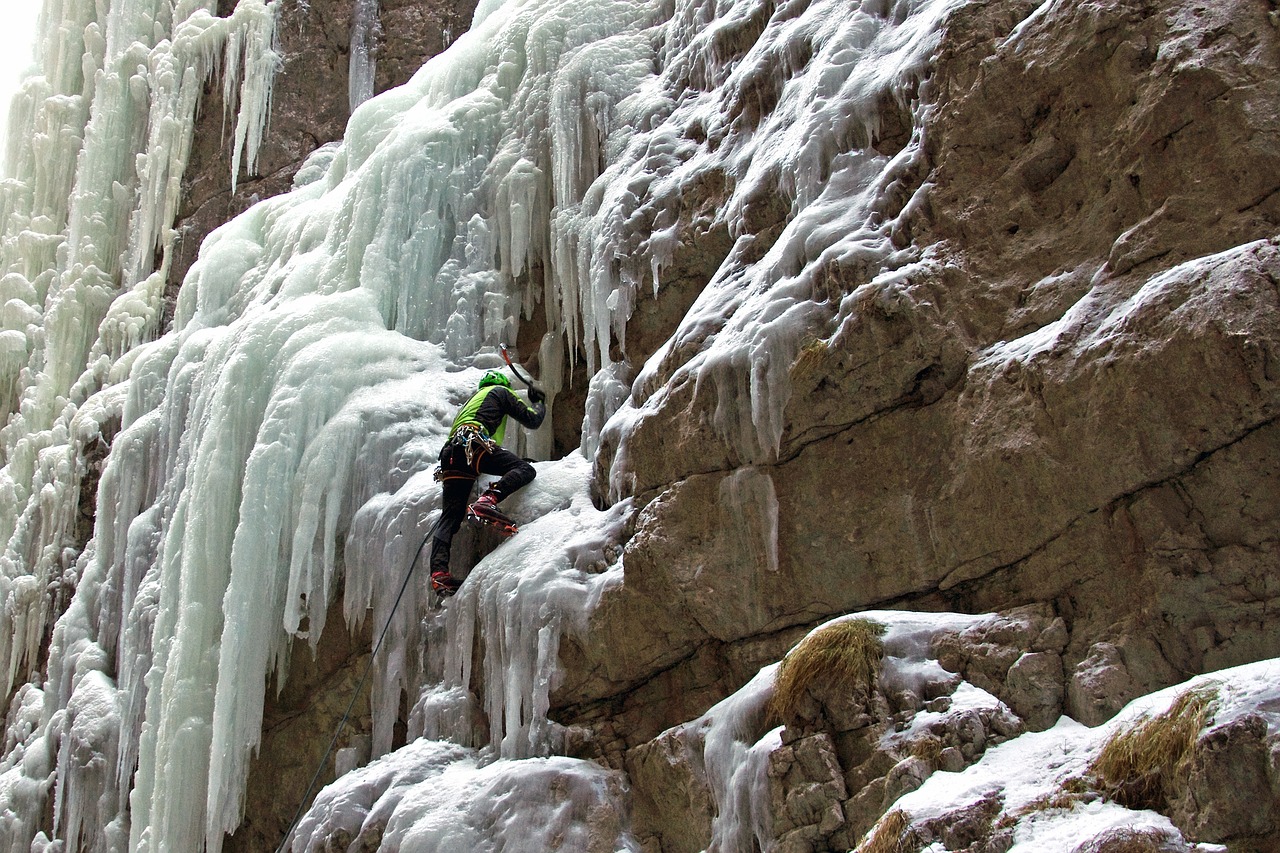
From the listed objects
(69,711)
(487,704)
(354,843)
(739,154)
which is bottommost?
(354,843)

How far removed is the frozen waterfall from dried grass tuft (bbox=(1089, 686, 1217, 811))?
2.16m

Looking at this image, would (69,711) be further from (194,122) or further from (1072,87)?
(1072,87)

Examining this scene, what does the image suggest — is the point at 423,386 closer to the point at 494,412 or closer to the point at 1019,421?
the point at 494,412

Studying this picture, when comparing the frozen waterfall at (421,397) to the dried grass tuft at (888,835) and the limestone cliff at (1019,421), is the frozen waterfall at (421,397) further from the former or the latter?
the dried grass tuft at (888,835)

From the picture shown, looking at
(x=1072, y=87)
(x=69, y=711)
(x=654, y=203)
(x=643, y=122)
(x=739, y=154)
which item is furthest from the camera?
(x=69, y=711)

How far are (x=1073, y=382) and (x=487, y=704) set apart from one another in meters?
3.54

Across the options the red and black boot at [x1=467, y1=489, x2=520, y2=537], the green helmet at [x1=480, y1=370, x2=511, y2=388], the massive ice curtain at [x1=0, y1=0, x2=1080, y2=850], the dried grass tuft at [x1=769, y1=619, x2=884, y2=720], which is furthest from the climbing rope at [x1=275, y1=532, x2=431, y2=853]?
the dried grass tuft at [x1=769, y1=619, x2=884, y2=720]

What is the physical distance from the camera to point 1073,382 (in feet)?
14.7

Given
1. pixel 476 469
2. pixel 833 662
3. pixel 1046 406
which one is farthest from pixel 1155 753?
pixel 476 469

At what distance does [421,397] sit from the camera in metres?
8.31

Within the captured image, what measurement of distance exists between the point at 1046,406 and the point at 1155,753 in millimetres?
1549

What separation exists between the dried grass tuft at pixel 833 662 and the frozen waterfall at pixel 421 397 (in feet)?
2.71

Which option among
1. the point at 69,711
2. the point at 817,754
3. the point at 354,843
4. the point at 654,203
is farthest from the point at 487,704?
the point at 69,711

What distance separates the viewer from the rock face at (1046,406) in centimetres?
412
